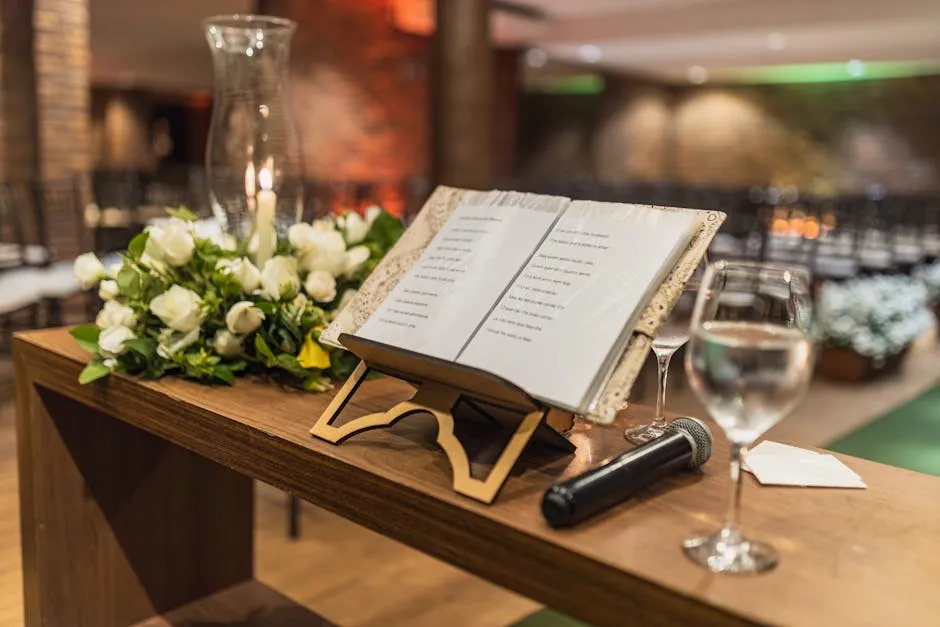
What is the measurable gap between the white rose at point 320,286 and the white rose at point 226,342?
0.13 metres

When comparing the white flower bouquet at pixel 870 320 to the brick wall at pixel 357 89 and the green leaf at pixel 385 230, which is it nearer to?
the green leaf at pixel 385 230

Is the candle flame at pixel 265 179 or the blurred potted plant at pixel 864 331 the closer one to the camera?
the candle flame at pixel 265 179

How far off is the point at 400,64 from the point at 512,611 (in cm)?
739

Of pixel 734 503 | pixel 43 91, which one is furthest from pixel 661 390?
pixel 43 91

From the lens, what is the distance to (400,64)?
8828 mm

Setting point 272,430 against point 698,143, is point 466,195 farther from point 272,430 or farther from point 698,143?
point 698,143

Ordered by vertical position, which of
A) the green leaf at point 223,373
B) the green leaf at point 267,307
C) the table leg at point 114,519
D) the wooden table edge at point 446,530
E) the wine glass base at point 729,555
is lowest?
the table leg at point 114,519

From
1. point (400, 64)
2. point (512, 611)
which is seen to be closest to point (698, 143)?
point (400, 64)

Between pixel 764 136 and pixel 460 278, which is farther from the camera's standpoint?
pixel 764 136

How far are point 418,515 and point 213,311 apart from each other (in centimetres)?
56

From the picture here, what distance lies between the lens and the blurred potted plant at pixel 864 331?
4820 millimetres

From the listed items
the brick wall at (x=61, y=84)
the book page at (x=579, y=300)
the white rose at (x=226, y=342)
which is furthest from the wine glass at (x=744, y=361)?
the brick wall at (x=61, y=84)

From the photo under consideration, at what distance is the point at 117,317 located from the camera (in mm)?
1362

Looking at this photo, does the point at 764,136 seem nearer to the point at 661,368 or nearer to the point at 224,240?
the point at 224,240
